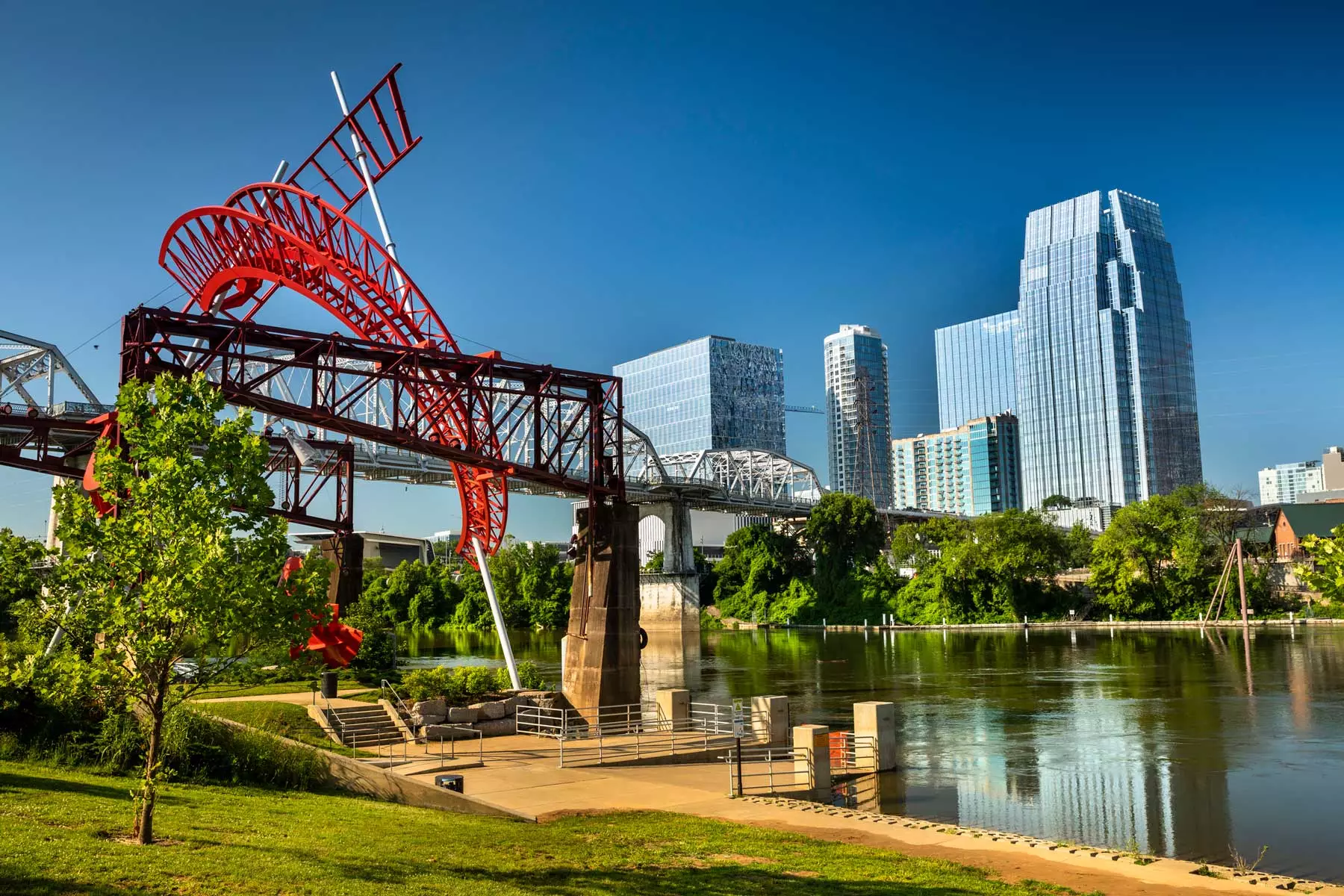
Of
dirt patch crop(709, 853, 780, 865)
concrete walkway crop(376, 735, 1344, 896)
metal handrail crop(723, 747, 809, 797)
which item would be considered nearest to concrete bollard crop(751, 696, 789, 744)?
metal handrail crop(723, 747, 809, 797)

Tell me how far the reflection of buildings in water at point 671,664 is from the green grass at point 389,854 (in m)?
25.0

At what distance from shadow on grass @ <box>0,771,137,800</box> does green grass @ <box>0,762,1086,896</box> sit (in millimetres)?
52

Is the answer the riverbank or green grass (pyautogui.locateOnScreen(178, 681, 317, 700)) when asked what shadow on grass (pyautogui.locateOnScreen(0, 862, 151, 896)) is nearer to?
green grass (pyautogui.locateOnScreen(178, 681, 317, 700))

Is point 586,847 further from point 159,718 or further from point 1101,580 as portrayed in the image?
point 1101,580

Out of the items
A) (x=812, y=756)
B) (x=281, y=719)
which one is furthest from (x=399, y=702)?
(x=812, y=756)

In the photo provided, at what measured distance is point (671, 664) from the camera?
77938 mm

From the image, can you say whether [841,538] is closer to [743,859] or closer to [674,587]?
[674,587]

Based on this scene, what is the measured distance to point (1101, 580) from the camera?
106250 millimetres

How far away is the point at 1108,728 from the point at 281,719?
28806 millimetres

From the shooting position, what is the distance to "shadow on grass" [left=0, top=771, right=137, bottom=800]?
17.5 metres

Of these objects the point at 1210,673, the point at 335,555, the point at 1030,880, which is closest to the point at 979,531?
the point at 1210,673

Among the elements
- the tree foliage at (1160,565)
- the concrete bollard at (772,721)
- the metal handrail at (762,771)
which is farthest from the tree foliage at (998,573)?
the metal handrail at (762,771)

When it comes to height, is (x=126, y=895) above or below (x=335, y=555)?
below

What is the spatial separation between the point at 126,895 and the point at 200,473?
20.1ft
